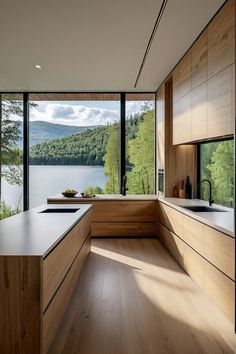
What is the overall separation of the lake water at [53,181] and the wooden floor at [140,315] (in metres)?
2.41

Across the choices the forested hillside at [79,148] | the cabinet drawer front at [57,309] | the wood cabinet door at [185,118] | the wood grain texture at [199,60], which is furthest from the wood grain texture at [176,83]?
the cabinet drawer front at [57,309]

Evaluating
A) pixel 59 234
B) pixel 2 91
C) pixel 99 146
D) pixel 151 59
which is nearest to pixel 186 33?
pixel 151 59

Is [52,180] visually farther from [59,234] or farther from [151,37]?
[59,234]

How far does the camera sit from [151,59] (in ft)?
13.9

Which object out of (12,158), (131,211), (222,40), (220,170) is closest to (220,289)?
(220,170)

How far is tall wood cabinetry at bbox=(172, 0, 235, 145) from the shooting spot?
8.92 ft

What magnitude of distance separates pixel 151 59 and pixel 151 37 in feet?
2.28

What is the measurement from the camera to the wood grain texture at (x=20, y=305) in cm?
170

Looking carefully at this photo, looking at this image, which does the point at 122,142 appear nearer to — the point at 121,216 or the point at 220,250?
the point at 121,216

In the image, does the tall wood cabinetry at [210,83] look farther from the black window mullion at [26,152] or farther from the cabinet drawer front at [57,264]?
Result: the black window mullion at [26,152]

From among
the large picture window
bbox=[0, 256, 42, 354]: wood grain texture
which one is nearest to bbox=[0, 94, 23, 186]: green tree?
the large picture window

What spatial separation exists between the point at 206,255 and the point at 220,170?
1461 millimetres

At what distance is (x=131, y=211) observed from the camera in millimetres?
5375

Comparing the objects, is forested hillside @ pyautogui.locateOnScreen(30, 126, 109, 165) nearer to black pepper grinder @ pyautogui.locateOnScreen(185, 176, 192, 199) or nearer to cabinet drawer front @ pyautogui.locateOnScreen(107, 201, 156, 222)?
cabinet drawer front @ pyautogui.locateOnScreen(107, 201, 156, 222)
